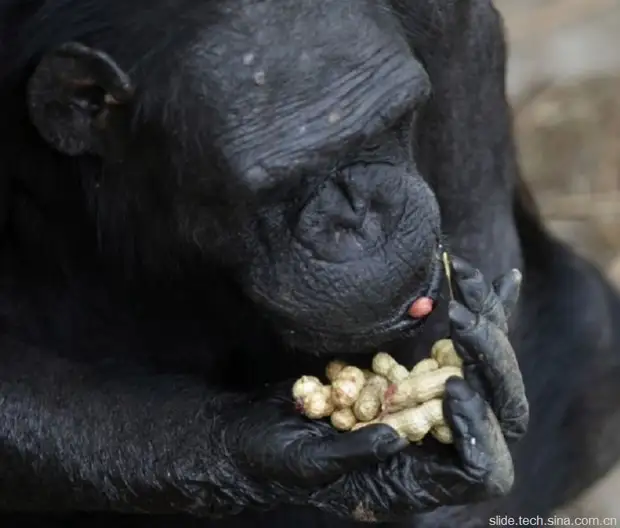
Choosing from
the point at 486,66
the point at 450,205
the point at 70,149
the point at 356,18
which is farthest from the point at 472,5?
the point at 70,149

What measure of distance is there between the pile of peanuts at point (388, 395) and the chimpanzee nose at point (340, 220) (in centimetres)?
16

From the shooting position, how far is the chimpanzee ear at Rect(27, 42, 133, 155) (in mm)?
1995

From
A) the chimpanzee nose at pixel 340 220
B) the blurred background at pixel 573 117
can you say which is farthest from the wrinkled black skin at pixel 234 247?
the blurred background at pixel 573 117

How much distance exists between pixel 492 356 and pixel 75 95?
64 centimetres

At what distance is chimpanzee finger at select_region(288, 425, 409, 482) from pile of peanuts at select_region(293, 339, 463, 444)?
0.11 ft

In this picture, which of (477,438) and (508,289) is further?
(508,289)

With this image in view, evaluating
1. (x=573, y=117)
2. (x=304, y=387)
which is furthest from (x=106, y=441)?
(x=573, y=117)

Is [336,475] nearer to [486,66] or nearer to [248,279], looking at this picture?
[248,279]

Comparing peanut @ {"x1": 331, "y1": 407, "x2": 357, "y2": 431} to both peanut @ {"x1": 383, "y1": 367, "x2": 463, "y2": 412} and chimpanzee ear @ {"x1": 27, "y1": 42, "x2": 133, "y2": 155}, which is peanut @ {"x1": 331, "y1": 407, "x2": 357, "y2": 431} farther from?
chimpanzee ear @ {"x1": 27, "y1": 42, "x2": 133, "y2": 155}

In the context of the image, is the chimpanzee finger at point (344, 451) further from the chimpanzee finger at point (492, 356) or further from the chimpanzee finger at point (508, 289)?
the chimpanzee finger at point (508, 289)

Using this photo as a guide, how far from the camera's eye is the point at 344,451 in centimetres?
193

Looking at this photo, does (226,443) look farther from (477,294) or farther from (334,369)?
(477,294)

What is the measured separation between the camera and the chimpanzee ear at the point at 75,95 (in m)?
2.00

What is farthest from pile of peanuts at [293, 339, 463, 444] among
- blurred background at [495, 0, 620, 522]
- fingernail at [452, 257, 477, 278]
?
blurred background at [495, 0, 620, 522]
